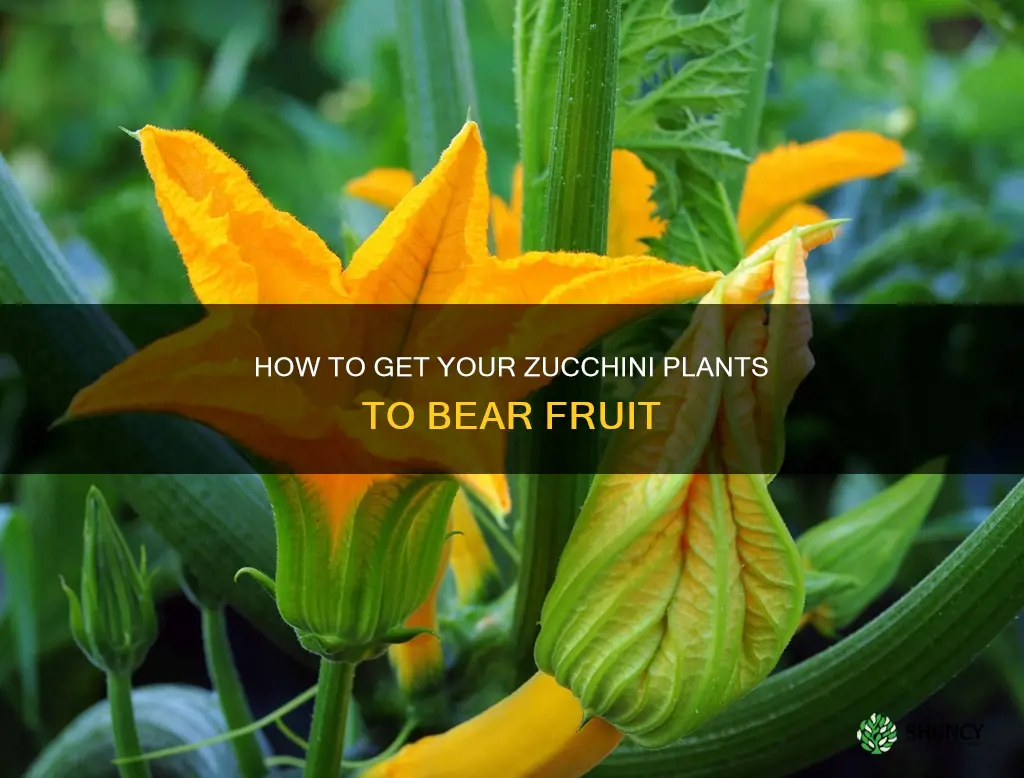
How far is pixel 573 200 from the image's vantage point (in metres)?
A: 0.36

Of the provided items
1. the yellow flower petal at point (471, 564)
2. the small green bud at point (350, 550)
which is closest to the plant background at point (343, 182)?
the yellow flower petal at point (471, 564)

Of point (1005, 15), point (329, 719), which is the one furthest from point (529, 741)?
point (1005, 15)

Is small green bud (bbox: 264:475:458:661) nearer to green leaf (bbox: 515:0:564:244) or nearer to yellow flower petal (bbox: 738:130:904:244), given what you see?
green leaf (bbox: 515:0:564:244)

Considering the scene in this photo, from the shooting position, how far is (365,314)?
33cm

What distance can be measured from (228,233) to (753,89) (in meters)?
0.25

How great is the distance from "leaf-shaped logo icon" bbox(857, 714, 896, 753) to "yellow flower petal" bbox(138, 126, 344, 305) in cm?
24

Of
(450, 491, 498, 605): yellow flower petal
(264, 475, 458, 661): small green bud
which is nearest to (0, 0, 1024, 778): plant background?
(450, 491, 498, 605): yellow flower petal

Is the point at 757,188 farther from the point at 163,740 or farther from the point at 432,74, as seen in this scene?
the point at 163,740

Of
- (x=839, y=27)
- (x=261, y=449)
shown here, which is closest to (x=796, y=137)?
(x=839, y=27)

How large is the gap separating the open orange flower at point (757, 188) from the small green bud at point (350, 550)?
0.16 meters

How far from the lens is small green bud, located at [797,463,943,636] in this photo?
0.46 meters

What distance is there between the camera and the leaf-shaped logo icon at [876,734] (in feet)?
1.34

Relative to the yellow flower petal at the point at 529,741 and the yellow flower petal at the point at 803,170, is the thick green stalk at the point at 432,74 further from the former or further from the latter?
the yellow flower petal at the point at 529,741

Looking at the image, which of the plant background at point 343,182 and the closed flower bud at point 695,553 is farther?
the plant background at point 343,182
